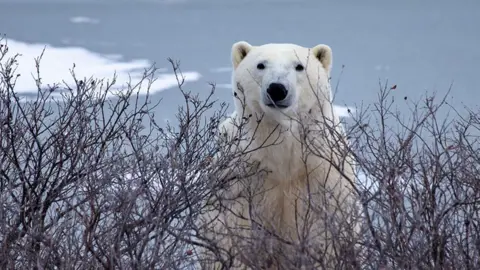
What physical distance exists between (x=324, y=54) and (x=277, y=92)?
2.52 ft

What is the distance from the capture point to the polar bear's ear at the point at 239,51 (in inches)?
232

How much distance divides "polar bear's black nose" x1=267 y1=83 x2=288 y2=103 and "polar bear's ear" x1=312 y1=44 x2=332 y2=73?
0.66 m

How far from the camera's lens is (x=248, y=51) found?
5906 millimetres

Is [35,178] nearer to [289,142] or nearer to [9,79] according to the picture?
[9,79]

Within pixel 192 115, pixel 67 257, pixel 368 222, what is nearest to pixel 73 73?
pixel 192 115

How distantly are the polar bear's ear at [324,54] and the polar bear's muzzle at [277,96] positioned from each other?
0.66 metres

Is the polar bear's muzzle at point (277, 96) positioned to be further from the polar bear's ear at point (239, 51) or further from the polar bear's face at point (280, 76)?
the polar bear's ear at point (239, 51)

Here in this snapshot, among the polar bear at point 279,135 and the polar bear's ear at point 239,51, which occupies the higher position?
the polar bear's ear at point 239,51

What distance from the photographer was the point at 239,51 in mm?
5910

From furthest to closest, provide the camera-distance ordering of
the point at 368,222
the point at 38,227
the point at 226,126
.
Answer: the point at 226,126 → the point at 38,227 → the point at 368,222

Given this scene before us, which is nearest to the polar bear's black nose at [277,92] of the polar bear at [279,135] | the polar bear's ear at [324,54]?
the polar bear at [279,135]

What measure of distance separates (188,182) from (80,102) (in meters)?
1.23

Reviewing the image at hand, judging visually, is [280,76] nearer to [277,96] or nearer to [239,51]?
[277,96]

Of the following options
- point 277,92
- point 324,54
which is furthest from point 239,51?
point 277,92
